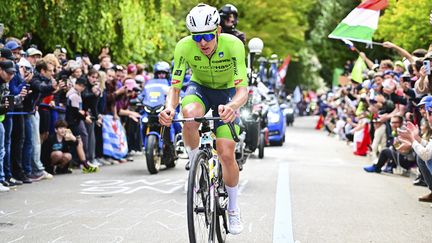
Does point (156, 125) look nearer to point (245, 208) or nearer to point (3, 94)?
point (3, 94)

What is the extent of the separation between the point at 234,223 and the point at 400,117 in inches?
353

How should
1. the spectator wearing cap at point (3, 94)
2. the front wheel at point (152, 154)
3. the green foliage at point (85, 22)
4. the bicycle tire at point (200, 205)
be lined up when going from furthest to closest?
1. the green foliage at point (85, 22)
2. the front wheel at point (152, 154)
3. the spectator wearing cap at point (3, 94)
4. the bicycle tire at point (200, 205)

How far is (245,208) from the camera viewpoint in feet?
29.0

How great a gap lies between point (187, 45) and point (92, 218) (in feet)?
7.75

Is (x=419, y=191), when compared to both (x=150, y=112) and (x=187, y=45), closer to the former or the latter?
(x=150, y=112)

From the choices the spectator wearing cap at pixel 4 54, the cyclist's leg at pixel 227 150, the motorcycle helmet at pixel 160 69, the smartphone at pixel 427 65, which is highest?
the spectator wearing cap at pixel 4 54

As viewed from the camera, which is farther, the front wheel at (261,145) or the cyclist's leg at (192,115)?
the front wheel at (261,145)

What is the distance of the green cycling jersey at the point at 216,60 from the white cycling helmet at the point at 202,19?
14.9 inches

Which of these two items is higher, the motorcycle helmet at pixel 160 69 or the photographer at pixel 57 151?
the motorcycle helmet at pixel 160 69

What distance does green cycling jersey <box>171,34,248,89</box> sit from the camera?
6.59m

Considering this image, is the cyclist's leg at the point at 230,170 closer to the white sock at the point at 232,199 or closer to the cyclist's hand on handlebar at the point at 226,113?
the white sock at the point at 232,199

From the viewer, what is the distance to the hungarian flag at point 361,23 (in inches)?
573

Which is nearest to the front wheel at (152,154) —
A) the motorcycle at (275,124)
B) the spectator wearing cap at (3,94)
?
the spectator wearing cap at (3,94)

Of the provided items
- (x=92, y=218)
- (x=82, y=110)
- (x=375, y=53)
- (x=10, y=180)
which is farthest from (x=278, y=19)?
(x=92, y=218)
